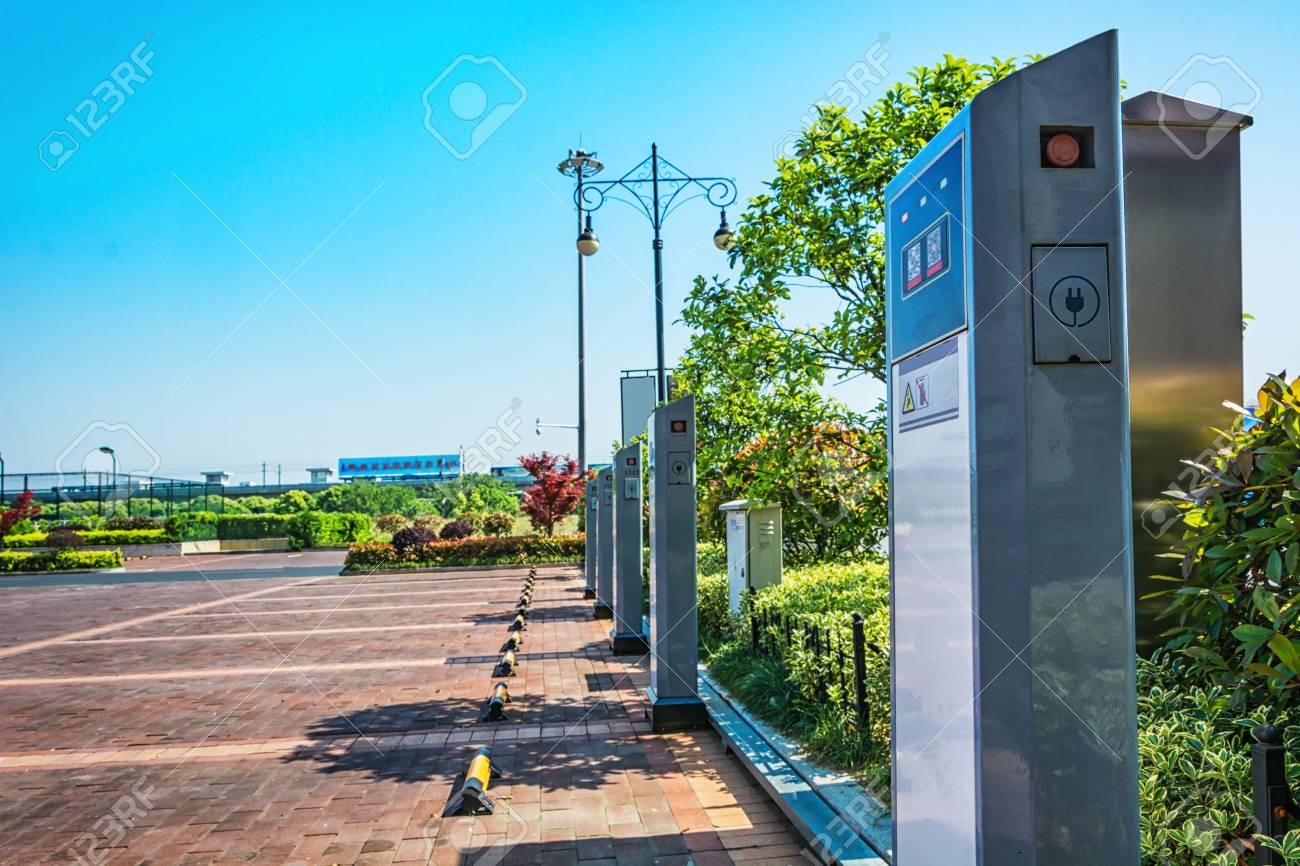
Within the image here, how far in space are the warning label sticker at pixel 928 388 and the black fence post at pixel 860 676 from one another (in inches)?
101

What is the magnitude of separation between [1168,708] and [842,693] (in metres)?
2.00

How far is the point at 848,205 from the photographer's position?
6.17 meters

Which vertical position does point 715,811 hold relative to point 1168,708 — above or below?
below

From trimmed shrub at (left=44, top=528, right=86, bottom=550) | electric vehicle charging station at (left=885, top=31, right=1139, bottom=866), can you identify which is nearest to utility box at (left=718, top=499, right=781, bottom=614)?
electric vehicle charging station at (left=885, top=31, right=1139, bottom=866)

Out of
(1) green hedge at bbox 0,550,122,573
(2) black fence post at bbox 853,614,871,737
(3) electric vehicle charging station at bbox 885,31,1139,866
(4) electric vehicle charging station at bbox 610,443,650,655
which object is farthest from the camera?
(1) green hedge at bbox 0,550,122,573

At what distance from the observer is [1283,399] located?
3.49 metres

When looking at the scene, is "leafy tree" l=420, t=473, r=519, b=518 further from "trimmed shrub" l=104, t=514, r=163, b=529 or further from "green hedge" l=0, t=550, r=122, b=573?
"green hedge" l=0, t=550, r=122, b=573

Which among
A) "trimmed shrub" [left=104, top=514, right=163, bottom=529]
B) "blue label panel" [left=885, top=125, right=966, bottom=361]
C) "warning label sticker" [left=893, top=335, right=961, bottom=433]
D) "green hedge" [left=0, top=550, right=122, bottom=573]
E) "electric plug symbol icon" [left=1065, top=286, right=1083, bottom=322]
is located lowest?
"green hedge" [left=0, top=550, right=122, bottom=573]

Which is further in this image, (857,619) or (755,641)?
(755,641)

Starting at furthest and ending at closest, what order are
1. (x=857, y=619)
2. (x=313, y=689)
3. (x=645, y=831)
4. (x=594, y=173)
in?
1. (x=594, y=173)
2. (x=313, y=689)
3. (x=857, y=619)
4. (x=645, y=831)

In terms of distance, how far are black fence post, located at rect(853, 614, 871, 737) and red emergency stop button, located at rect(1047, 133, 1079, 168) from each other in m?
3.15

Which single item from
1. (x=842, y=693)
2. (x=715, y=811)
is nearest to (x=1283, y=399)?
(x=842, y=693)

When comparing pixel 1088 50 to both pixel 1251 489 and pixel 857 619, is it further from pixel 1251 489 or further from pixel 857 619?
pixel 857 619

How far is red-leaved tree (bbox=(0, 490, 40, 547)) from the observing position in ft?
101
